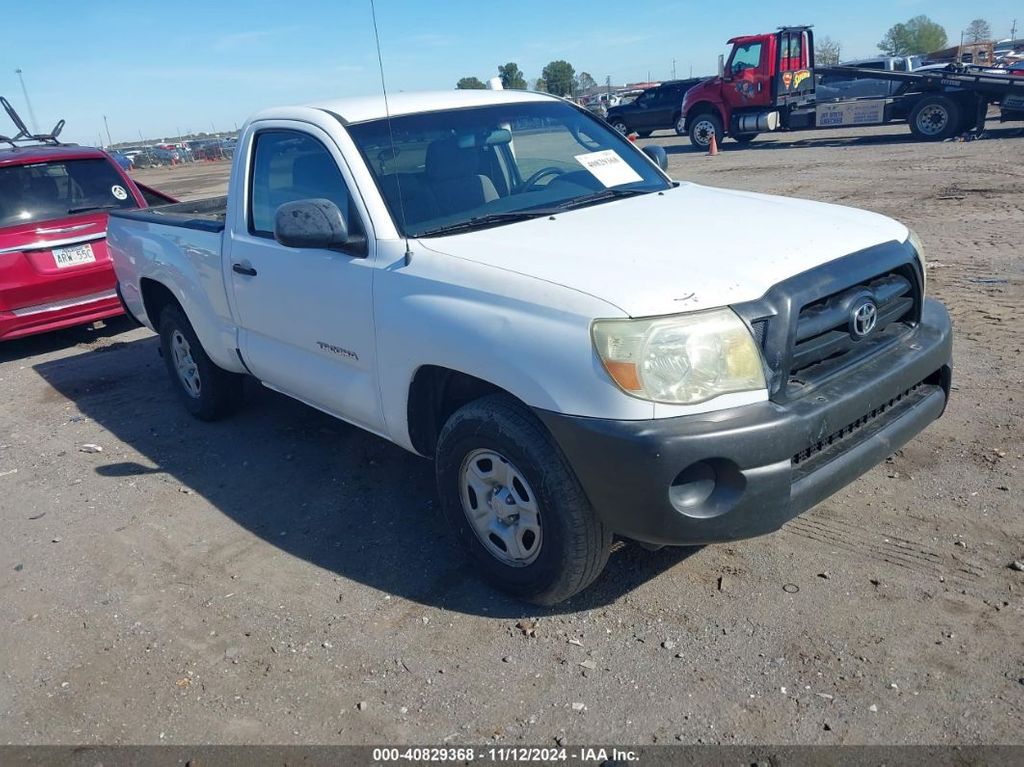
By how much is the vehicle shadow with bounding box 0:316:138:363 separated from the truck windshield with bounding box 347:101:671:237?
5.67m

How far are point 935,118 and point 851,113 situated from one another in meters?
1.93

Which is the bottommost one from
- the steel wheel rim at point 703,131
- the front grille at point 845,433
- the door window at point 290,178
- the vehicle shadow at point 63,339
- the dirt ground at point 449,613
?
the dirt ground at point 449,613

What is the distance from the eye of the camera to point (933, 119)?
61.8ft

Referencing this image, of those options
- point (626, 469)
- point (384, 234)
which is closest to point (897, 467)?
point (626, 469)

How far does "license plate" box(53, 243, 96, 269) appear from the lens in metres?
7.69

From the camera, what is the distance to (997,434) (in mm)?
4469

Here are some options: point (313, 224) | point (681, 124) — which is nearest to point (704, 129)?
point (681, 124)

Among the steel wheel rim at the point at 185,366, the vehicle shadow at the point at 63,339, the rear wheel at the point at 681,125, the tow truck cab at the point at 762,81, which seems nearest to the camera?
the steel wheel rim at the point at 185,366

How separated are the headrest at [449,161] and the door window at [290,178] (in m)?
0.42

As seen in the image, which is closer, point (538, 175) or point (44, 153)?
point (538, 175)

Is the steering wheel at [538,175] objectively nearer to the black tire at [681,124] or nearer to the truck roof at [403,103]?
the truck roof at [403,103]

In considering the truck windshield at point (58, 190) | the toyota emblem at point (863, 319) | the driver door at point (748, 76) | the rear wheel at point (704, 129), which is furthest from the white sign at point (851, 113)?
the toyota emblem at point (863, 319)

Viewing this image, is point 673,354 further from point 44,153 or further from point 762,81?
point 762,81

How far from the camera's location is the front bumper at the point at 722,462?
276cm
